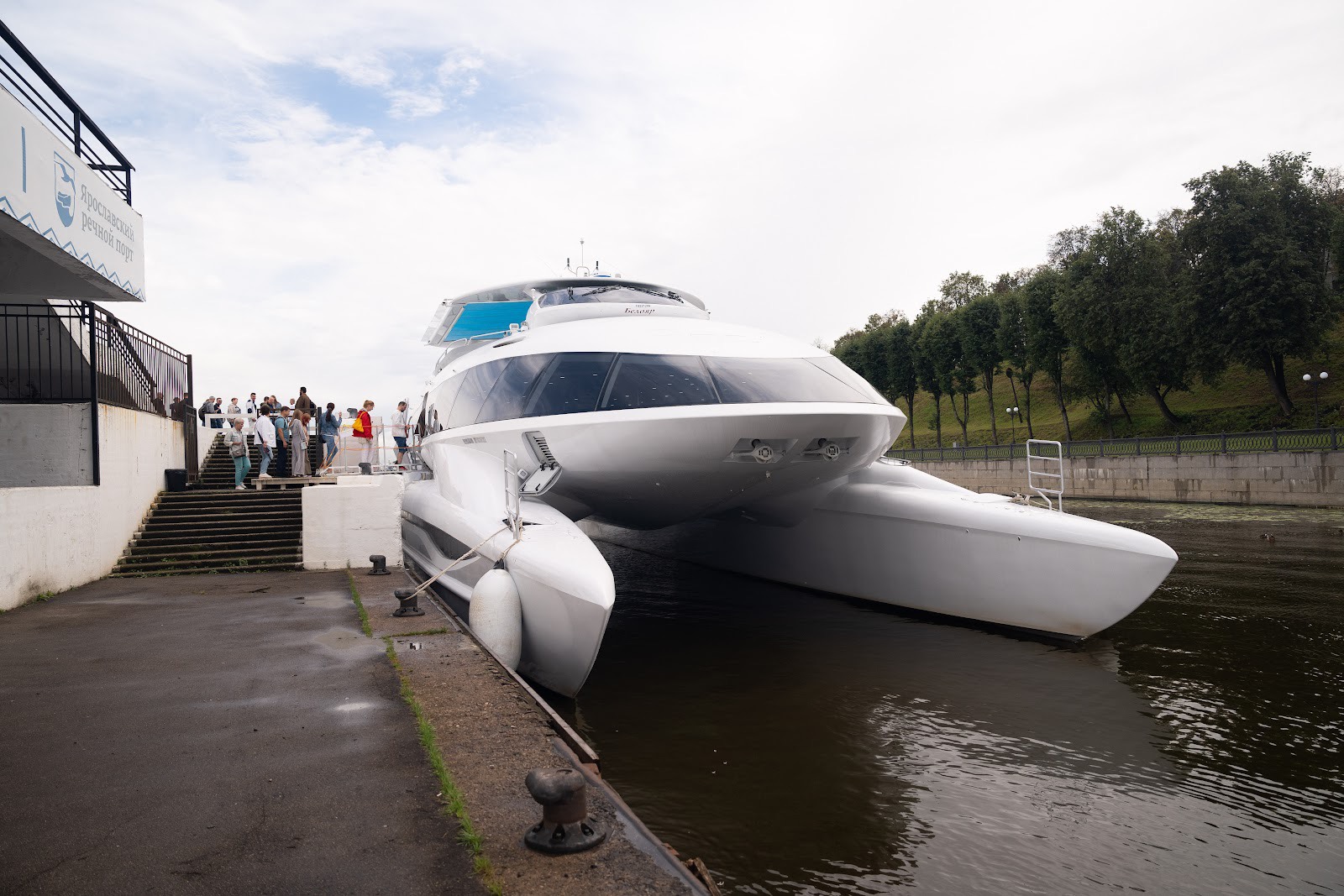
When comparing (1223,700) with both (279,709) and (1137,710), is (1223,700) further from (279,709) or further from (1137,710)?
(279,709)

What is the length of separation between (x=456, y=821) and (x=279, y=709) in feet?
6.53

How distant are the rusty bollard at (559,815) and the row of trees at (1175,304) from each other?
34019 millimetres

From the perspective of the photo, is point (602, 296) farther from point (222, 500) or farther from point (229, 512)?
point (222, 500)

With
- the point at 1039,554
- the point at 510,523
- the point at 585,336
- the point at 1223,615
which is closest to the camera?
the point at 510,523

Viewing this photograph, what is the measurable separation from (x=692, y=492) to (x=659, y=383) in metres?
1.27

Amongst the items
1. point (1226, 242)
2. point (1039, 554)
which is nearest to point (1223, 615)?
point (1039, 554)

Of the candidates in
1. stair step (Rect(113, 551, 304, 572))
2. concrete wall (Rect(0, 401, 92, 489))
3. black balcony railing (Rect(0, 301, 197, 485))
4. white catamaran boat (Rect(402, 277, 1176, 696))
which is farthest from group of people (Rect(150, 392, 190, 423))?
white catamaran boat (Rect(402, 277, 1176, 696))

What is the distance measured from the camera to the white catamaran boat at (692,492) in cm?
665

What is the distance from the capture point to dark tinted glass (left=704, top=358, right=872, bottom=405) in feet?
24.2

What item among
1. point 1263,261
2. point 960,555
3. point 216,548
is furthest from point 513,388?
point 1263,261

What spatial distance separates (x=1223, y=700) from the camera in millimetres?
6234

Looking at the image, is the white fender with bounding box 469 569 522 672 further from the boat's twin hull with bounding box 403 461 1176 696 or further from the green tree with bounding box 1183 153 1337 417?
the green tree with bounding box 1183 153 1337 417

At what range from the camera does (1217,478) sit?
82.6ft

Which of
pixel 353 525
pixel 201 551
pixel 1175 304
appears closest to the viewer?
pixel 353 525
